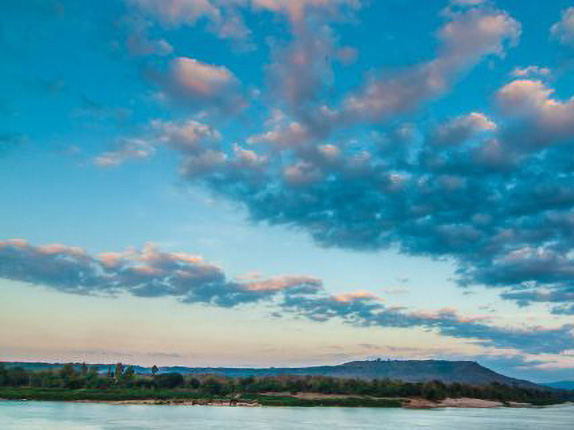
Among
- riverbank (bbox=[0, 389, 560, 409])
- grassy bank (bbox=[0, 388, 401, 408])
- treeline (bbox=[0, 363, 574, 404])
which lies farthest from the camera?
treeline (bbox=[0, 363, 574, 404])

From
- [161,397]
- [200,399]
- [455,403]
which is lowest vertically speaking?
[200,399]

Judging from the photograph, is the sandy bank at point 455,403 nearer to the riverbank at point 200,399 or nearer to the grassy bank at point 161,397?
the riverbank at point 200,399

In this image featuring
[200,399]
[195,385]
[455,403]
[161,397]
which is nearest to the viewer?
[161,397]

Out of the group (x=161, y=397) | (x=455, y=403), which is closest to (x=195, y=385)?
(x=161, y=397)

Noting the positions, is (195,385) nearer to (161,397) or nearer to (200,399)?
(200,399)

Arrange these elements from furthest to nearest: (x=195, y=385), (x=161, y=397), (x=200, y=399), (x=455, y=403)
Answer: (x=455, y=403) < (x=195, y=385) < (x=200, y=399) < (x=161, y=397)

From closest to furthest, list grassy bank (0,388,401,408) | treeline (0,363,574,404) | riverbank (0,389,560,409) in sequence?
riverbank (0,389,560,409) < grassy bank (0,388,401,408) < treeline (0,363,574,404)

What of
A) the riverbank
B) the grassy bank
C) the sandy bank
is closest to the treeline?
the sandy bank

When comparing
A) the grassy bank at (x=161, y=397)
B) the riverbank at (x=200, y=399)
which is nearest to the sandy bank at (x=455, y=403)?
the riverbank at (x=200, y=399)

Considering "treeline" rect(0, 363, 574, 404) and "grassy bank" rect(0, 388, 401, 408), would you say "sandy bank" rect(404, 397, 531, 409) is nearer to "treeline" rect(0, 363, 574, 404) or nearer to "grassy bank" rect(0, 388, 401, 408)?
"treeline" rect(0, 363, 574, 404)

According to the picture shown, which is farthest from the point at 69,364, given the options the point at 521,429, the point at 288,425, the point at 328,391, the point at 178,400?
the point at 521,429

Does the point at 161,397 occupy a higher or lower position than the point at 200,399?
higher

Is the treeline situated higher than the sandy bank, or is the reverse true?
the treeline

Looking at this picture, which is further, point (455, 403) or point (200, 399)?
point (455, 403)
